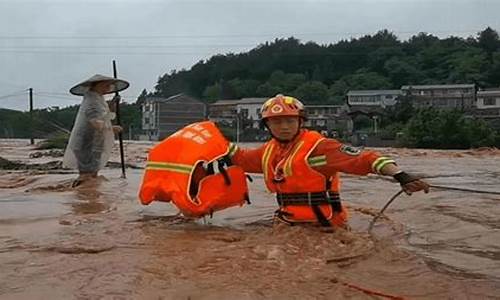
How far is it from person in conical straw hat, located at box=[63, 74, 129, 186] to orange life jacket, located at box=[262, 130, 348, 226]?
18.5 ft

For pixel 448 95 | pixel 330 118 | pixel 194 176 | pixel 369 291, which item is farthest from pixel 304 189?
pixel 448 95

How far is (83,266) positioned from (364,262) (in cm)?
195

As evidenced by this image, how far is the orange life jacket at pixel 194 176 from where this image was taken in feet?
19.7

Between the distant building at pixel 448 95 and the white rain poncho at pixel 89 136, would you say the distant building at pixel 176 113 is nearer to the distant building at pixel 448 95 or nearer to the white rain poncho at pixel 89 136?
the white rain poncho at pixel 89 136

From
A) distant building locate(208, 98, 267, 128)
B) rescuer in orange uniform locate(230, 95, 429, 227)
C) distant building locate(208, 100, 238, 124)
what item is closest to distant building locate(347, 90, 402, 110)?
distant building locate(208, 98, 267, 128)

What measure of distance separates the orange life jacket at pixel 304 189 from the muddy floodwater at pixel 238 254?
15cm

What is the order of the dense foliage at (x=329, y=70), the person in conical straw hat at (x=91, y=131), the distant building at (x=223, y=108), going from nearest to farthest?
1. the person in conical straw hat at (x=91, y=131)
2. the distant building at (x=223, y=108)
3. the dense foliage at (x=329, y=70)

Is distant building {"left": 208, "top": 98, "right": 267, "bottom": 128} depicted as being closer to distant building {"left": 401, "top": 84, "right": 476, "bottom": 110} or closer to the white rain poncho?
distant building {"left": 401, "top": 84, "right": 476, "bottom": 110}

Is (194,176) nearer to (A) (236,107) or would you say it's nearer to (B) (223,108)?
(A) (236,107)

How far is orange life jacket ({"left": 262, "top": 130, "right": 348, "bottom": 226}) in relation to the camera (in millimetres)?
5512

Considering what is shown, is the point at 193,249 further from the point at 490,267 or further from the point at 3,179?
the point at 3,179

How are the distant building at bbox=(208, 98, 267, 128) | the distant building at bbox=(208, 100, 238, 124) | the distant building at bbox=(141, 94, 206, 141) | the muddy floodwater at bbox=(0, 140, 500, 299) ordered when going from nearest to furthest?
1. the muddy floodwater at bbox=(0, 140, 500, 299)
2. the distant building at bbox=(141, 94, 206, 141)
3. the distant building at bbox=(208, 100, 238, 124)
4. the distant building at bbox=(208, 98, 267, 128)

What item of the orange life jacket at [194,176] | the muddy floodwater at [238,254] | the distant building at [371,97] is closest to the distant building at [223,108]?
the distant building at [371,97]

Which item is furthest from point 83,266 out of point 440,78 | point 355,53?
point 355,53
